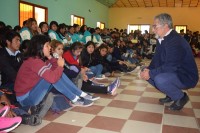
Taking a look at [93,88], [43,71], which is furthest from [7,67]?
[93,88]

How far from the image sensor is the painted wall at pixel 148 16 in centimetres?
1623

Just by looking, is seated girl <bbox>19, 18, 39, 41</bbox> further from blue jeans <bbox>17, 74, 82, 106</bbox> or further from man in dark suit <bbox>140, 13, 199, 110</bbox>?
man in dark suit <bbox>140, 13, 199, 110</bbox>

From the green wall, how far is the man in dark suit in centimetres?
437

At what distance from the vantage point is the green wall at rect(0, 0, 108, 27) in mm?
5928

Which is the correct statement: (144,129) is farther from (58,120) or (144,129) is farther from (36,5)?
(36,5)

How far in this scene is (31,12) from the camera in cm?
711

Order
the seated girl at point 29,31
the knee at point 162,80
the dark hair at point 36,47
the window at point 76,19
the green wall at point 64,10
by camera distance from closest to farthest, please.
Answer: the dark hair at point 36,47
the knee at point 162,80
the seated girl at point 29,31
the green wall at point 64,10
the window at point 76,19

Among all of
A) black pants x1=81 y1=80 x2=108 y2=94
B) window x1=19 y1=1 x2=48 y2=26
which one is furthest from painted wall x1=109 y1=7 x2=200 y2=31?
black pants x1=81 y1=80 x2=108 y2=94

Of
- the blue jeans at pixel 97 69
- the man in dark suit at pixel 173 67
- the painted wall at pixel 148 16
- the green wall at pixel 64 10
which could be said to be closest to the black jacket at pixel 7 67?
the man in dark suit at pixel 173 67

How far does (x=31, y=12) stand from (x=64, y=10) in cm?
218

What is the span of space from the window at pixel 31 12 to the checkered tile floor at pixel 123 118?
4.38 m

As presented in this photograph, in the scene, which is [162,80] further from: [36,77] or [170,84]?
[36,77]

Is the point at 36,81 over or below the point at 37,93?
over

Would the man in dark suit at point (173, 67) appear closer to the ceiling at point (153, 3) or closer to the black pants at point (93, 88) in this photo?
the black pants at point (93, 88)
